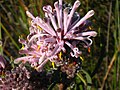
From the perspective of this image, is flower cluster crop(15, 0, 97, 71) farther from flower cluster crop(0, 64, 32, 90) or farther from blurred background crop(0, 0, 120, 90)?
blurred background crop(0, 0, 120, 90)

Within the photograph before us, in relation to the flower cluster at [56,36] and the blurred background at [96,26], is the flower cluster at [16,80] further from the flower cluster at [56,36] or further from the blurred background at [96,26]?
the blurred background at [96,26]

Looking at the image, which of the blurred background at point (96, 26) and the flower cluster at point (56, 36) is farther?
the blurred background at point (96, 26)

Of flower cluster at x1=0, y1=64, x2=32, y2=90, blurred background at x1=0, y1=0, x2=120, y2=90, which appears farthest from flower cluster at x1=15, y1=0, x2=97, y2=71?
blurred background at x1=0, y1=0, x2=120, y2=90

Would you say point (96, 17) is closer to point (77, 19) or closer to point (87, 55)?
point (87, 55)

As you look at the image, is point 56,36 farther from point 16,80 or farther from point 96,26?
point 96,26

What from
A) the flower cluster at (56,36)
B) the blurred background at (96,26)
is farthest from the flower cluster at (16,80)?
the blurred background at (96,26)

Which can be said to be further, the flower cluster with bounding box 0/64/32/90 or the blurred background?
the blurred background

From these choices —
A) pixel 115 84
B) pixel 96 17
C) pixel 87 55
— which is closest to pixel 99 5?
pixel 96 17

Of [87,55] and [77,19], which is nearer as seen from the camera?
[77,19]
